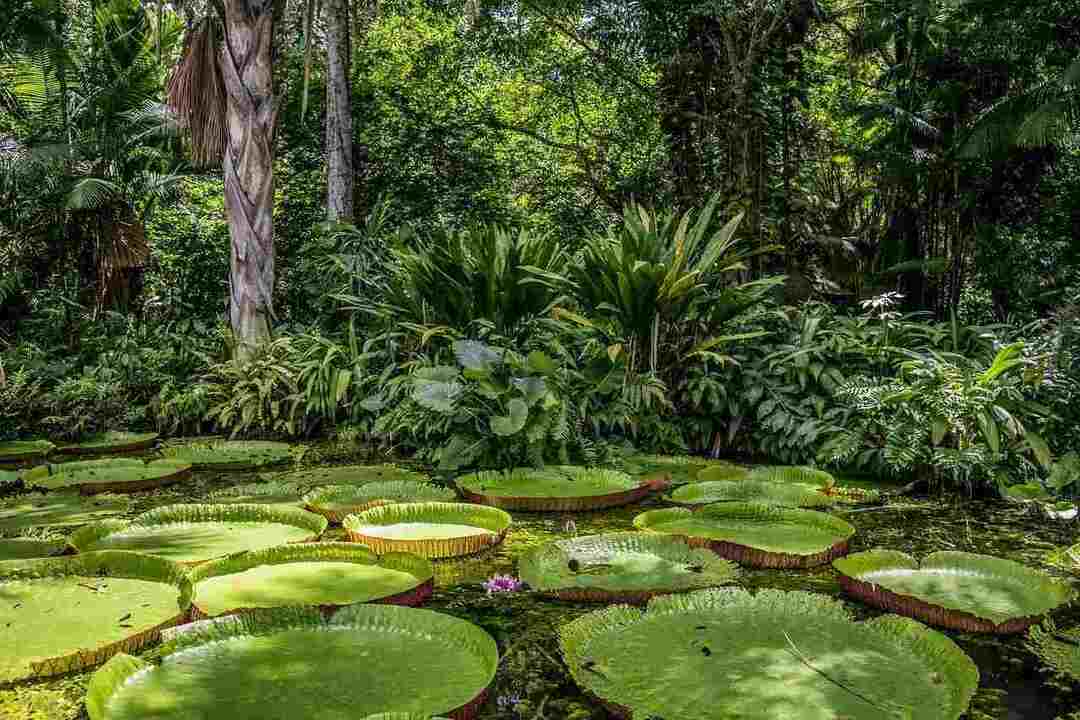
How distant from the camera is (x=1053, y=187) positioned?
613cm

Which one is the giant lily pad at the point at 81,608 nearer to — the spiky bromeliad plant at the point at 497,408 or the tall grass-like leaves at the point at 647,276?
the spiky bromeliad plant at the point at 497,408

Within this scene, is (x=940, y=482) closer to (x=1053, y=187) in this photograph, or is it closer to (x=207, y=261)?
(x=1053, y=187)

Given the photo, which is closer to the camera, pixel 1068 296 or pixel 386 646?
pixel 386 646

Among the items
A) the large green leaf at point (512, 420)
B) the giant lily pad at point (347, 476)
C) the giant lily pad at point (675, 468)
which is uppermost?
the large green leaf at point (512, 420)

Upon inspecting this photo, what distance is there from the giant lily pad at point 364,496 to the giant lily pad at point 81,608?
0.89 m

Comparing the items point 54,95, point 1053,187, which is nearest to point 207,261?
point 54,95

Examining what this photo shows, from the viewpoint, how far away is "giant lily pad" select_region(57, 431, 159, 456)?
4.62m

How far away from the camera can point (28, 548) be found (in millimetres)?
2428

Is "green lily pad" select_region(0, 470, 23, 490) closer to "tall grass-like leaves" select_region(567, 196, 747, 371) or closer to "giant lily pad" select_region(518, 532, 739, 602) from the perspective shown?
"giant lily pad" select_region(518, 532, 739, 602)

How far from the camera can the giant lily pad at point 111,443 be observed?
4617mm

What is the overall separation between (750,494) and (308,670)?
2.09 meters

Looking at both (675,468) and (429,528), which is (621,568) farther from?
(675,468)

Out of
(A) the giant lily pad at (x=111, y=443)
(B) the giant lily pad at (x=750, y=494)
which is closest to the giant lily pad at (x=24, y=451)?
(A) the giant lily pad at (x=111, y=443)

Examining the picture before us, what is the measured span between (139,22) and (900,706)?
397 inches
